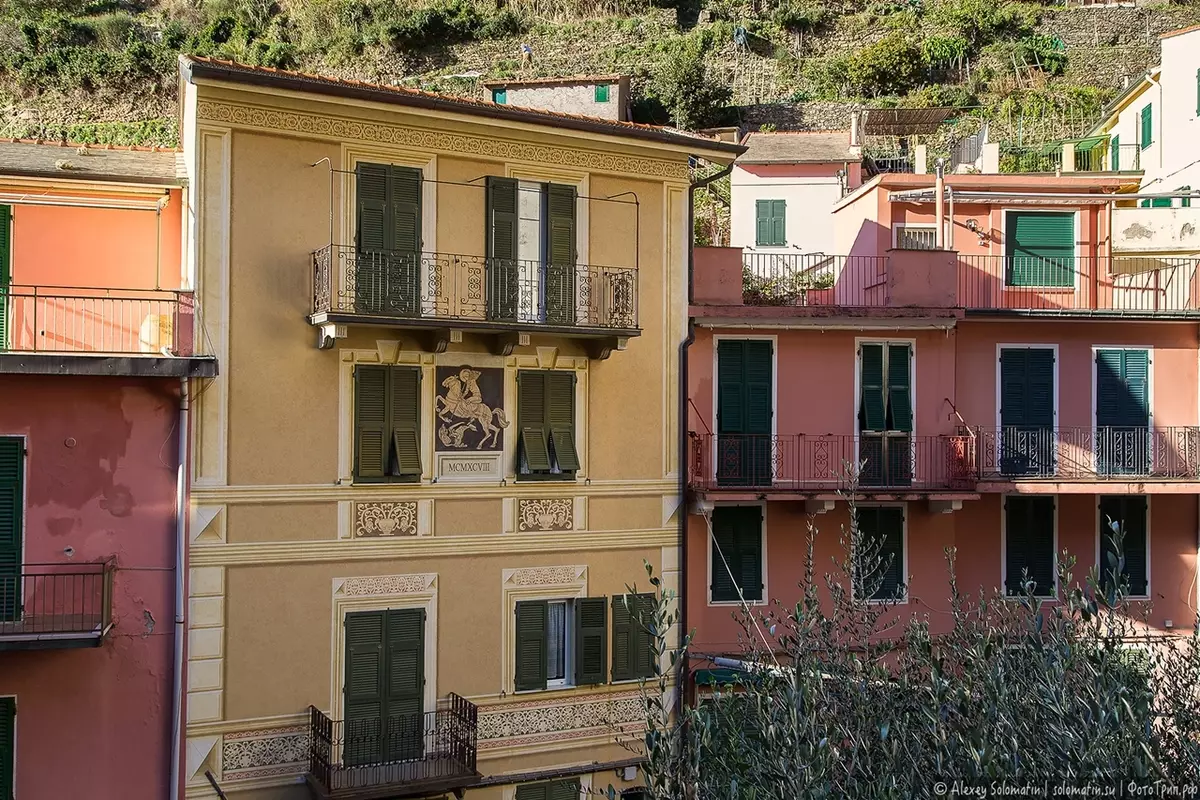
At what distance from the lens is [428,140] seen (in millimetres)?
15406

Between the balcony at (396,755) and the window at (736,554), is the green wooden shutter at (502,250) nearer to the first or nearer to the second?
the window at (736,554)

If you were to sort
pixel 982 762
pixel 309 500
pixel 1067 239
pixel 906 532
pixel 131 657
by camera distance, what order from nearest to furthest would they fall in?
pixel 982 762, pixel 131 657, pixel 309 500, pixel 906 532, pixel 1067 239

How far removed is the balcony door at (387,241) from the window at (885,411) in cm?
728

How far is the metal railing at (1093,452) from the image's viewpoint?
1858cm

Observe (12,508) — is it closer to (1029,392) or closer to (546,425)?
(546,425)

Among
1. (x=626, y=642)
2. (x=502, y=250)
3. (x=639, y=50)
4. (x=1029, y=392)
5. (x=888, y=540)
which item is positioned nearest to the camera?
(x=502, y=250)

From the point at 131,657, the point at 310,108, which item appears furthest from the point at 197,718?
the point at 310,108

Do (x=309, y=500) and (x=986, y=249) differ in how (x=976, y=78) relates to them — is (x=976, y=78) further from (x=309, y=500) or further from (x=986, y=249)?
(x=309, y=500)

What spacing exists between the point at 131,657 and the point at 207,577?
1.21 meters

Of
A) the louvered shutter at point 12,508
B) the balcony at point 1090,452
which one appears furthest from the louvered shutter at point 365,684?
the balcony at point 1090,452

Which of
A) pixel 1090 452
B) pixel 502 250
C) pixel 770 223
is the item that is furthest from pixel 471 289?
pixel 770 223

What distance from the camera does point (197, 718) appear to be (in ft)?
45.0

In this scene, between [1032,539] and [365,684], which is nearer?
[365,684]

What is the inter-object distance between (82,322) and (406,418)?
4.33 m
